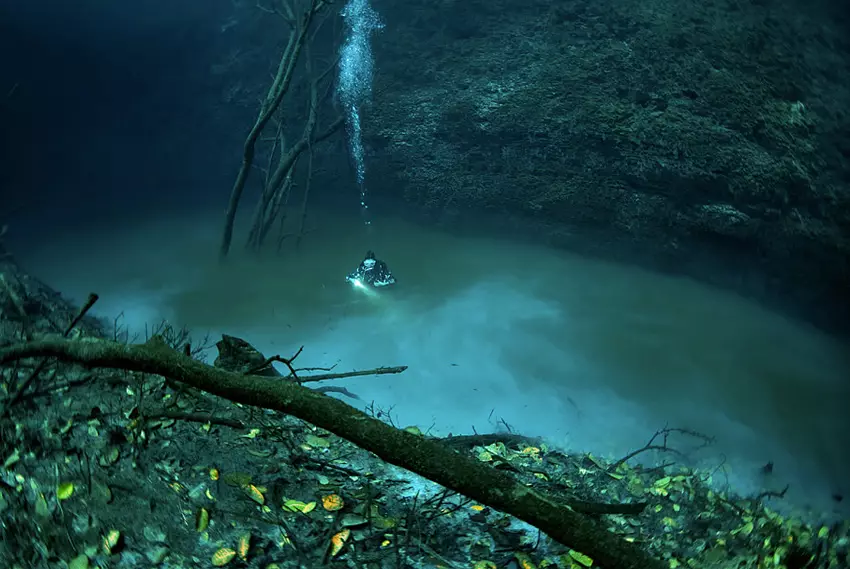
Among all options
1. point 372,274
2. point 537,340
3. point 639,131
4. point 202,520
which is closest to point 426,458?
point 202,520

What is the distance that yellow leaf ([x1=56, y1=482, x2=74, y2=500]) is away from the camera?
5.85 ft

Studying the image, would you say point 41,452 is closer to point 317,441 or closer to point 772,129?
point 317,441

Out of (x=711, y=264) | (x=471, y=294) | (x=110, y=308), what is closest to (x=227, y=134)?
(x=110, y=308)

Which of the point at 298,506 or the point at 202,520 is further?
the point at 298,506

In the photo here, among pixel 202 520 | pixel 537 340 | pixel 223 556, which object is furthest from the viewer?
pixel 537 340

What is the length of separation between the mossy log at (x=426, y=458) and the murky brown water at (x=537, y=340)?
3.61 metres

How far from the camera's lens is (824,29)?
7086 mm

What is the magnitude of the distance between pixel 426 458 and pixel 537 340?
5.63m

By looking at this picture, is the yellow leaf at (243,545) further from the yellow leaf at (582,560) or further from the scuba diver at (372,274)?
the scuba diver at (372,274)

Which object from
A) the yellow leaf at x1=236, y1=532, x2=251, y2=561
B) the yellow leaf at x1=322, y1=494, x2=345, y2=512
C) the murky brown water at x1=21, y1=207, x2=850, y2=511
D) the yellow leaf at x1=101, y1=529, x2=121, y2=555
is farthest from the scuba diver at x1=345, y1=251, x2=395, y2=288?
the yellow leaf at x1=101, y1=529, x2=121, y2=555

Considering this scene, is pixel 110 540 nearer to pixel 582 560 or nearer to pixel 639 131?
pixel 582 560

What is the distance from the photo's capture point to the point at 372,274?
8.59 meters

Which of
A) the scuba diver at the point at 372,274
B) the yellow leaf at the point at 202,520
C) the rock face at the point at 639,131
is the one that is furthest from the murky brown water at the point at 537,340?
the yellow leaf at the point at 202,520

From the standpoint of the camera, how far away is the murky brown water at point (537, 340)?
18.0 ft
